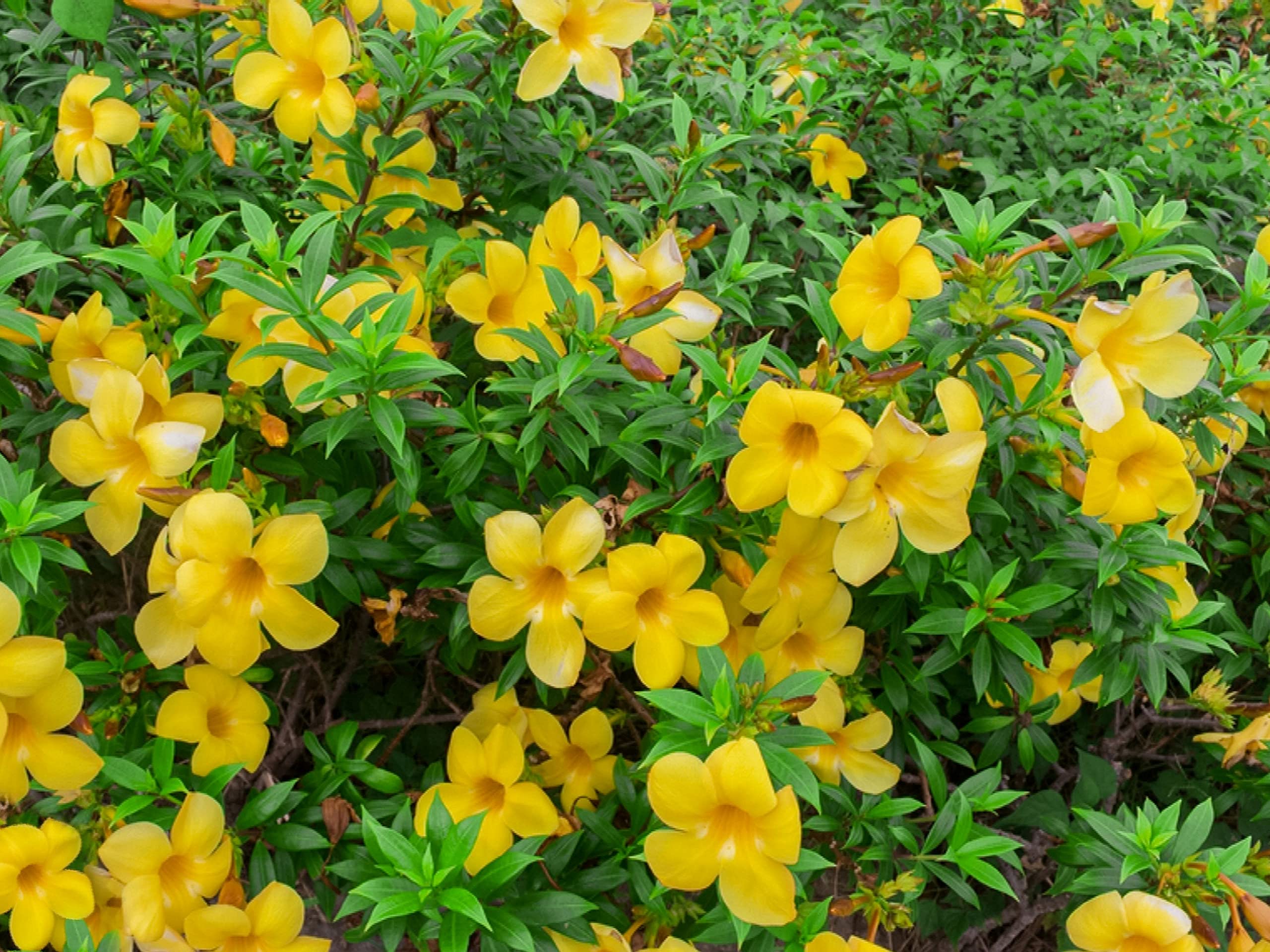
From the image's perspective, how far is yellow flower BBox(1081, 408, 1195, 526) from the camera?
137 cm

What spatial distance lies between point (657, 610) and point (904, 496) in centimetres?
41

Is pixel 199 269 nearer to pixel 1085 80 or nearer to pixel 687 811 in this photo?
pixel 687 811

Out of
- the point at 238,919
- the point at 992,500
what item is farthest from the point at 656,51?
the point at 238,919

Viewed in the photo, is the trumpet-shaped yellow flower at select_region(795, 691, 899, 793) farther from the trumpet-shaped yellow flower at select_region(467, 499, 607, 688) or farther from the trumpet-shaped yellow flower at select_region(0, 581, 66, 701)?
the trumpet-shaped yellow flower at select_region(0, 581, 66, 701)

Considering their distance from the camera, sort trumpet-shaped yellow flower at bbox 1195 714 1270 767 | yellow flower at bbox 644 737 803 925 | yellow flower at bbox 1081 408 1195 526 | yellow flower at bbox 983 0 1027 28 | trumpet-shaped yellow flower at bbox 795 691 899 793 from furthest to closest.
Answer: yellow flower at bbox 983 0 1027 28
trumpet-shaped yellow flower at bbox 1195 714 1270 767
trumpet-shaped yellow flower at bbox 795 691 899 793
yellow flower at bbox 1081 408 1195 526
yellow flower at bbox 644 737 803 925

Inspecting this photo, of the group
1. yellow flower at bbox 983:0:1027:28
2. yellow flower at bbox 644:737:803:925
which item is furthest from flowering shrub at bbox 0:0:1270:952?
yellow flower at bbox 983:0:1027:28

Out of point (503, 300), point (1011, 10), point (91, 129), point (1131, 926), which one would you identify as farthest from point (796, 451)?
point (1011, 10)

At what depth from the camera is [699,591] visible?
1482mm

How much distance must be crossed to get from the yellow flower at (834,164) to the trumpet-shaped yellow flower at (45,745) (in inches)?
88.9

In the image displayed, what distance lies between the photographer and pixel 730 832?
1340 mm

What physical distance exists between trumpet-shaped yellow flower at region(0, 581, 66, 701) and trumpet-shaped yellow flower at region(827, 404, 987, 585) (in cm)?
111

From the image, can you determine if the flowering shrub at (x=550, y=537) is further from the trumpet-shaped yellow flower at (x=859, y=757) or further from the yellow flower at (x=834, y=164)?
the yellow flower at (x=834, y=164)

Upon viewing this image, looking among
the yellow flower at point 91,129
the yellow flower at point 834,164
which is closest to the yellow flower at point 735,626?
the yellow flower at point 91,129

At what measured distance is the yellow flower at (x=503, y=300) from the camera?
1.67 metres
